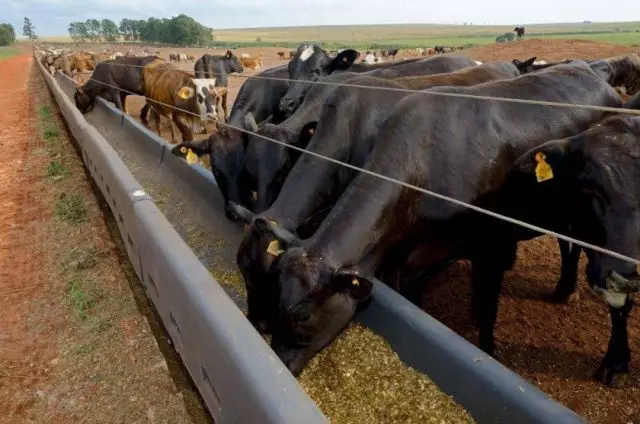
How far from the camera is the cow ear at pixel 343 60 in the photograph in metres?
8.09

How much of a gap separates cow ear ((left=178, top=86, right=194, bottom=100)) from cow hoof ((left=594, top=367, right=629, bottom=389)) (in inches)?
376

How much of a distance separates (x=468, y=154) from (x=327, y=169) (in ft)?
3.55

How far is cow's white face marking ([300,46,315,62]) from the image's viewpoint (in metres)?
8.38

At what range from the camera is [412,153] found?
3520 mm

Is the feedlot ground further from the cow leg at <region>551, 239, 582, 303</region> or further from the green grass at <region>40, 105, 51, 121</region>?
the green grass at <region>40, 105, 51, 121</region>

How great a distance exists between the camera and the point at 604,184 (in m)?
3.05

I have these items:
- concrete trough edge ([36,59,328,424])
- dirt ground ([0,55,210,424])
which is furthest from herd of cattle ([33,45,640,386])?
dirt ground ([0,55,210,424])

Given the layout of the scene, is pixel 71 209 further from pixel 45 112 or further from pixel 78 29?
pixel 78 29

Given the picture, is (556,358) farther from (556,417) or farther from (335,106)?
(335,106)

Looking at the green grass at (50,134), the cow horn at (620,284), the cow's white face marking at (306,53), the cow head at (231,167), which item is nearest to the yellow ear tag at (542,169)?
the cow horn at (620,284)

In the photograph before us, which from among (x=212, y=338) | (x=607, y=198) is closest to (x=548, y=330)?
(x=607, y=198)

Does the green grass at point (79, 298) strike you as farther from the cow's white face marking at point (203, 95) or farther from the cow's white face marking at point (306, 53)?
the cow's white face marking at point (203, 95)

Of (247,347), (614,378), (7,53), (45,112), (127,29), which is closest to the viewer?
(247,347)

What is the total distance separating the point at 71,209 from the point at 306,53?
4.51 meters
